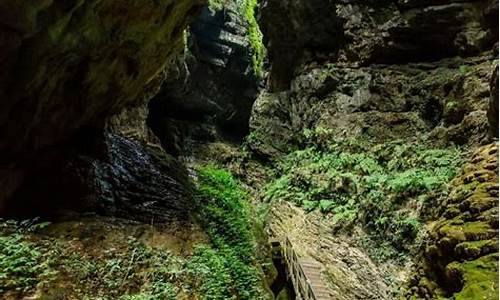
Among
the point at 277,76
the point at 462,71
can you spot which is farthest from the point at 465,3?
the point at 277,76

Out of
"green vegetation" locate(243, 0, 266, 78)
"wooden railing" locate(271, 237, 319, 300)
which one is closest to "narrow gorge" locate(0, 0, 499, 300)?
"wooden railing" locate(271, 237, 319, 300)

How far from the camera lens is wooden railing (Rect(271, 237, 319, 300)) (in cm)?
1048

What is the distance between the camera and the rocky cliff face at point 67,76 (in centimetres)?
907

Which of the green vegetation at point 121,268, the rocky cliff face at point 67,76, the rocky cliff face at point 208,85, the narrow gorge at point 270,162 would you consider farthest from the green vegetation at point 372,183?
the rocky cliff face at point 208,85

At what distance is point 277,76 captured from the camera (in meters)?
24.4

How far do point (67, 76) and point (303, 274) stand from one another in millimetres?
7671

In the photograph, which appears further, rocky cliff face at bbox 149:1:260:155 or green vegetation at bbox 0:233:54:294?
rocky cliff face at bbox 149:1:260:155

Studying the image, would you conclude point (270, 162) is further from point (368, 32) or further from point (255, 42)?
point (255, 42)

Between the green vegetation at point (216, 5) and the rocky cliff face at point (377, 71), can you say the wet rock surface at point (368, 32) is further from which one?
the green vegetation at point (216, 5)

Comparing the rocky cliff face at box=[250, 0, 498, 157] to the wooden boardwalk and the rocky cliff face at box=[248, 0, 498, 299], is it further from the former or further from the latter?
the wooden boardwalk

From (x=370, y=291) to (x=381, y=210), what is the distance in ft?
8.59

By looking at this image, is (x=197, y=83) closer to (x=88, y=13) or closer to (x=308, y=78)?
(x=308, y=78)

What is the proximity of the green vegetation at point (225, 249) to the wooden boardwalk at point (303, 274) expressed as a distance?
3.48 feet

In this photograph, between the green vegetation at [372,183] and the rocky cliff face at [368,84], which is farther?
the rocky cliff face at [368,84]
